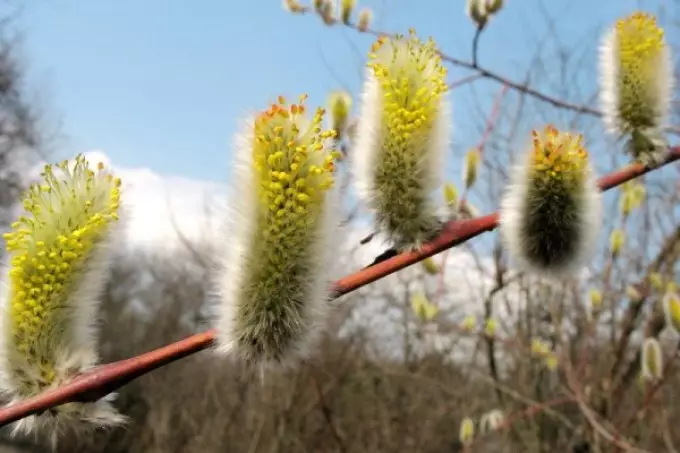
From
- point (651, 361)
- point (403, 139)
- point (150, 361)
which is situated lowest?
point (651, 361)

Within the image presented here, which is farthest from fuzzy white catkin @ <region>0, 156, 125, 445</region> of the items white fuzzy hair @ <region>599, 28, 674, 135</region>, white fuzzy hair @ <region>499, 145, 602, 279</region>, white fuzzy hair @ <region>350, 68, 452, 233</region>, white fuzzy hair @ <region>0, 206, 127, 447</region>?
white fuzzy hair @ <region>599, 28, 674, 135</region>

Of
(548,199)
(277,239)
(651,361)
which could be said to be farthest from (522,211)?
(651,361)

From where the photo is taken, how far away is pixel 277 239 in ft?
1.87

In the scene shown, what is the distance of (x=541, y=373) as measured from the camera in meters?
3.97

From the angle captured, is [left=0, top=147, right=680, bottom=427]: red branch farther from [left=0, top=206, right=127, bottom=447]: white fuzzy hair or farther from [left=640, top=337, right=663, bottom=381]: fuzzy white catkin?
[left=640, top=337, right=663, bottom=381]: fuzzy white catkin

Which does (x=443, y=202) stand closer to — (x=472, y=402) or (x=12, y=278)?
(x=12, y=278)

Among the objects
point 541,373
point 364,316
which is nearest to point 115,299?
point 364,316

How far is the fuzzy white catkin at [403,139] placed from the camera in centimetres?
63

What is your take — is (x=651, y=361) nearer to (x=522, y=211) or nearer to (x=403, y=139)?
(x=522, y=211)

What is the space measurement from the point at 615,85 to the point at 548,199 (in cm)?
23

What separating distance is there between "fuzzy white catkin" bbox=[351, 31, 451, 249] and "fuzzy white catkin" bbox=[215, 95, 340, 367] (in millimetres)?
86

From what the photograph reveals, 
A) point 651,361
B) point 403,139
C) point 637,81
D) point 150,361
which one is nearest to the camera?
point 150,361

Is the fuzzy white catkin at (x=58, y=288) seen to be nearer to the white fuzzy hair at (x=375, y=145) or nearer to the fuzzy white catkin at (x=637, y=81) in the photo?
the white fuzzy hair at (x=375, y=145)

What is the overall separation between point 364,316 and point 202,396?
2.37 m
